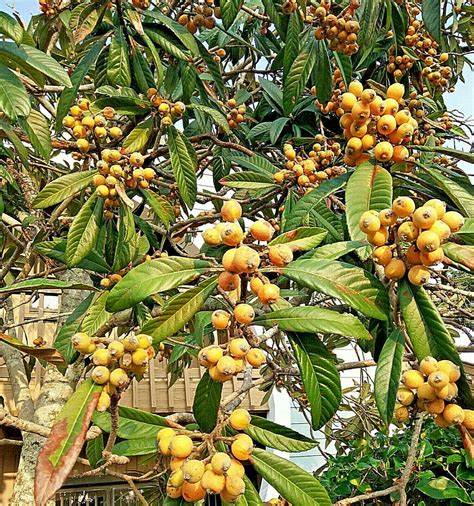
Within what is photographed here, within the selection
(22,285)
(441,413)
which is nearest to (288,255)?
(441,413)

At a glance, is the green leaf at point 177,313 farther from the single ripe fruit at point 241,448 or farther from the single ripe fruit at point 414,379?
the single ripe fruit at point 414,379

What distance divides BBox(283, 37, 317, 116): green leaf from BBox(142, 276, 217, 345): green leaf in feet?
4.19

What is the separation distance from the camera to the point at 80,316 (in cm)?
167

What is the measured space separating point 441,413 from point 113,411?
21.2 inches

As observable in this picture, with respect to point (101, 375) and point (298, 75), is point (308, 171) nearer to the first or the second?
point (298, 75)

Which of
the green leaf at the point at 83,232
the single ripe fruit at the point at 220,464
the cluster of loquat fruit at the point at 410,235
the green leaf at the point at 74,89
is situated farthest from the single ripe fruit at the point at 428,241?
the green leaf at the point at 74,89

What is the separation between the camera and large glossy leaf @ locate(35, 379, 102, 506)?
31.4 inches

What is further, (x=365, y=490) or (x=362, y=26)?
(x=365, y=490)

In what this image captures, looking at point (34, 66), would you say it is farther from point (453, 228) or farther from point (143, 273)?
point (453, 228)

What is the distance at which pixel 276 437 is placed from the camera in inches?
41.7

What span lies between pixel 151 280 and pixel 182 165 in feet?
3.03

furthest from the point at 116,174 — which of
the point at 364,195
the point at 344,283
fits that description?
the point at 344,283

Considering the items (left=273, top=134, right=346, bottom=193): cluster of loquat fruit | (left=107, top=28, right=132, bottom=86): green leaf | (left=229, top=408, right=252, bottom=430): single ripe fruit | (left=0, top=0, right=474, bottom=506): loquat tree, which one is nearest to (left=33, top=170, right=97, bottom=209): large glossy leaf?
(left=0, top=0, right=474, bottom=506): loquat tree

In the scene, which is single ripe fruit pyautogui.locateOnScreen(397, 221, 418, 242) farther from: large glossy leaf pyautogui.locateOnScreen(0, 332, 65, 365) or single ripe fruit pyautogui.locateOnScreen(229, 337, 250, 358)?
large glossy leaf pyautogui.locateOnScreen(0, 332, 65, 365)
